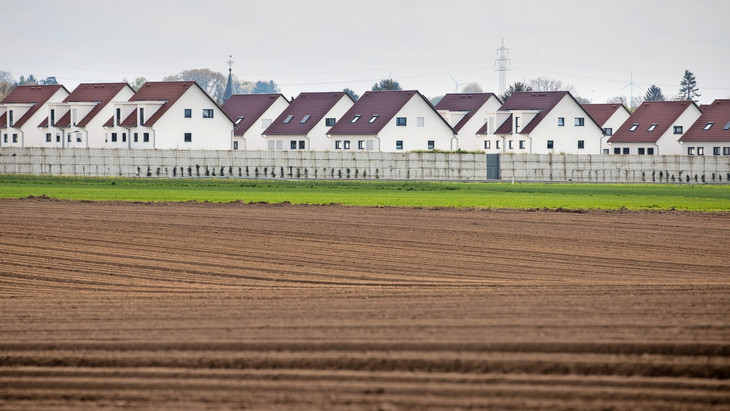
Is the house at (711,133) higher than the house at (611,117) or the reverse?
the reverse

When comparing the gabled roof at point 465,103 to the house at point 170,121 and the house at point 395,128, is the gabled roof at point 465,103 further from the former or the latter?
the house at point 170,121

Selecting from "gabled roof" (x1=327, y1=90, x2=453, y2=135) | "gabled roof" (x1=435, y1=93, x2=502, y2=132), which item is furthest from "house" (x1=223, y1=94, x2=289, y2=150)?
"gabled roof" (x1=435, y1=93, x2=502, y2=132)

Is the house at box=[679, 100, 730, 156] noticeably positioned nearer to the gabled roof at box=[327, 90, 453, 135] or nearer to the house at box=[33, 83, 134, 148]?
the gabled roof at box=[327, 90, 453, 135]

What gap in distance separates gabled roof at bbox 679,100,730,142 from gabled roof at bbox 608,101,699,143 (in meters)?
2.07

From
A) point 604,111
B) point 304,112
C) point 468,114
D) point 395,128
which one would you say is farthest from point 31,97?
point 604,111

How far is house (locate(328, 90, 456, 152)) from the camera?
80062 mm

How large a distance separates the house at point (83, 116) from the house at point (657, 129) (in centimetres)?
4497

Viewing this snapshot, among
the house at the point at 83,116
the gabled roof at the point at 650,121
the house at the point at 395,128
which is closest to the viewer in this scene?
the house at the point at 395,128

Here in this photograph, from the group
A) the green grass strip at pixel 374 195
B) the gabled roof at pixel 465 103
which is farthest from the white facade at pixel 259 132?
the green grass strip at pixel 374 195

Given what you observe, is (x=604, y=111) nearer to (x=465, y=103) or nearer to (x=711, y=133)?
(x=465, y=103)

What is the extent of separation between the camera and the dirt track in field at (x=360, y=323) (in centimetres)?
811

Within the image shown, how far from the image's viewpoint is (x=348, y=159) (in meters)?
61.2

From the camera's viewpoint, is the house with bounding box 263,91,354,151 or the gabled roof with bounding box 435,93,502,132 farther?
the gabled roof with bounding box 435,93,502,132

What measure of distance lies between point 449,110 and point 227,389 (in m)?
86.3
